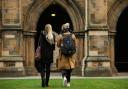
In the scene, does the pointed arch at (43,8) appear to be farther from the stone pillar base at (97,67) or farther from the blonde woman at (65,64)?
the blonde woman at (65,64)

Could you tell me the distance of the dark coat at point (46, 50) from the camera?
16.9 m

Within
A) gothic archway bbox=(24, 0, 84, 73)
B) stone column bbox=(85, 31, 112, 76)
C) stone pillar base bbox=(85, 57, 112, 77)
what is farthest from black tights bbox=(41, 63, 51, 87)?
gothic archway bbox=(24, 0, 84, 73)

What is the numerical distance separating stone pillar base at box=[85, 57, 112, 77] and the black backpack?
8394 millimetres

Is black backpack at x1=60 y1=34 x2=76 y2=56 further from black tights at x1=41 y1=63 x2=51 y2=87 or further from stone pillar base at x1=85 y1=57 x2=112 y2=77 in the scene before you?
stone pillar base at x1=85 y1=57 x2=112 y2=77

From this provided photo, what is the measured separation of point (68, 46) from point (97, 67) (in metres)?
8.73

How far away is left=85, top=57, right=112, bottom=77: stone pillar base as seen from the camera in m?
25.3

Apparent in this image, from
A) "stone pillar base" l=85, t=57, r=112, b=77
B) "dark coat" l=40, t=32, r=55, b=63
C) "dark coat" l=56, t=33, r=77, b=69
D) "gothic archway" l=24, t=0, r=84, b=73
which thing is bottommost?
"stone pillar base" l=85, t=57, r=112, b=77

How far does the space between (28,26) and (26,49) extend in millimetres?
1159

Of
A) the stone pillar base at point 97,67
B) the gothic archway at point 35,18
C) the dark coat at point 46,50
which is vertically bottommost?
the stone pillar base at point 97,67

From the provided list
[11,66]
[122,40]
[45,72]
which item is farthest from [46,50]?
[122,40]

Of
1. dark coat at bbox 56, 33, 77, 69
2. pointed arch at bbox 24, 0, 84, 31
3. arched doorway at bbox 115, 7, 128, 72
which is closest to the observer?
dark coat at bbox 56, 33, 77, 69

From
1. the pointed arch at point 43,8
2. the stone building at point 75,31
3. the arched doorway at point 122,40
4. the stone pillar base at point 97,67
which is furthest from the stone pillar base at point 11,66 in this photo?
the arched doorway at point 122,40

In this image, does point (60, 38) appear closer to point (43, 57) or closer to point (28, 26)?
point (43, 57)

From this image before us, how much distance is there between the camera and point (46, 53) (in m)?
17.0
